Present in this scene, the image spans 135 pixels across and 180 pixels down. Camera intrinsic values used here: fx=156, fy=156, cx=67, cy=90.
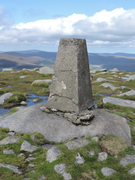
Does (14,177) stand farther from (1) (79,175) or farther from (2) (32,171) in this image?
(1) (79,175)

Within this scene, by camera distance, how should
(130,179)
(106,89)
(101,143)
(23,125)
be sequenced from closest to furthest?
(130,179), (101,143), (23,125), (106,89)

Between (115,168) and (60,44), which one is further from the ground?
(60,44)

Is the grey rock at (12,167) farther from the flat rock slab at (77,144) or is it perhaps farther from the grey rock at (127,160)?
the grey rock at (127,160)

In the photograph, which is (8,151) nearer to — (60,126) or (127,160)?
(60,126)

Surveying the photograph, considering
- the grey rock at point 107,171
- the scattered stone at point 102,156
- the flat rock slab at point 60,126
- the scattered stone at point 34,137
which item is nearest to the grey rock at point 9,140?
the scattered stone at point 34,137

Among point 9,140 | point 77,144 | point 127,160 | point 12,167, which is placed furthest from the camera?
point 9,140

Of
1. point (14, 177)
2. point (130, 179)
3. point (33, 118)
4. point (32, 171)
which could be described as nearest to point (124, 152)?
point (130, 179)

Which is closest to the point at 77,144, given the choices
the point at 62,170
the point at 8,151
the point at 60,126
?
the point at 62,170
